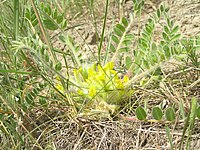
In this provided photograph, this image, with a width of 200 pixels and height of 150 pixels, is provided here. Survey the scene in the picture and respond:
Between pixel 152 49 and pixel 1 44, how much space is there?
50 centimetres

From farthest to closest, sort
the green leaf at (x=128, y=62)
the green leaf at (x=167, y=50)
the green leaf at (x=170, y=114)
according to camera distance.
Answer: the green leaf at (x=128, y=62) → the green leaf at (x=167, y=50) → the green leaf at (x=170, y=114)

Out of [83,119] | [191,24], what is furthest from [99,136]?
[191,24]

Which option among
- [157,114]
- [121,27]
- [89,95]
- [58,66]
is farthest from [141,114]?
[121,27]

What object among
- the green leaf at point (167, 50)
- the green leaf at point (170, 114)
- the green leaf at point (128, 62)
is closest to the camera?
the green leaf at point (170, 114)

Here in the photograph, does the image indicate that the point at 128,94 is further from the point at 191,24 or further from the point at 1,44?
the point at 191,24

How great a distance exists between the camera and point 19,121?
4.01 ft

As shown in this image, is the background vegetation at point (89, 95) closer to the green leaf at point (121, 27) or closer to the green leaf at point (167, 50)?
the green leaf at point (167, 50)

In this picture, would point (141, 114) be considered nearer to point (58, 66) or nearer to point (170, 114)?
point (170, 114)

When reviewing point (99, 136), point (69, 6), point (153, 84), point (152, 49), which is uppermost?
point (69, 6)

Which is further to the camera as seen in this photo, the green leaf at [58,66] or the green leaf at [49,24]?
the green leaf at [49,24]

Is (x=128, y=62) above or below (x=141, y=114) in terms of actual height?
above

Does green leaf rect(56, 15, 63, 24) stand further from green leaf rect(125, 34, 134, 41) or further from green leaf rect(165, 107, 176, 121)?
green leaf rect(165, 107, 176, 121)

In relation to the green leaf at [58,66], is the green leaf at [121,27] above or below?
above

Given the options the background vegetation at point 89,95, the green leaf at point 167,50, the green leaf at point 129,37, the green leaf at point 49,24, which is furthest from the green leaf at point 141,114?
the green leaf at point 49,24
